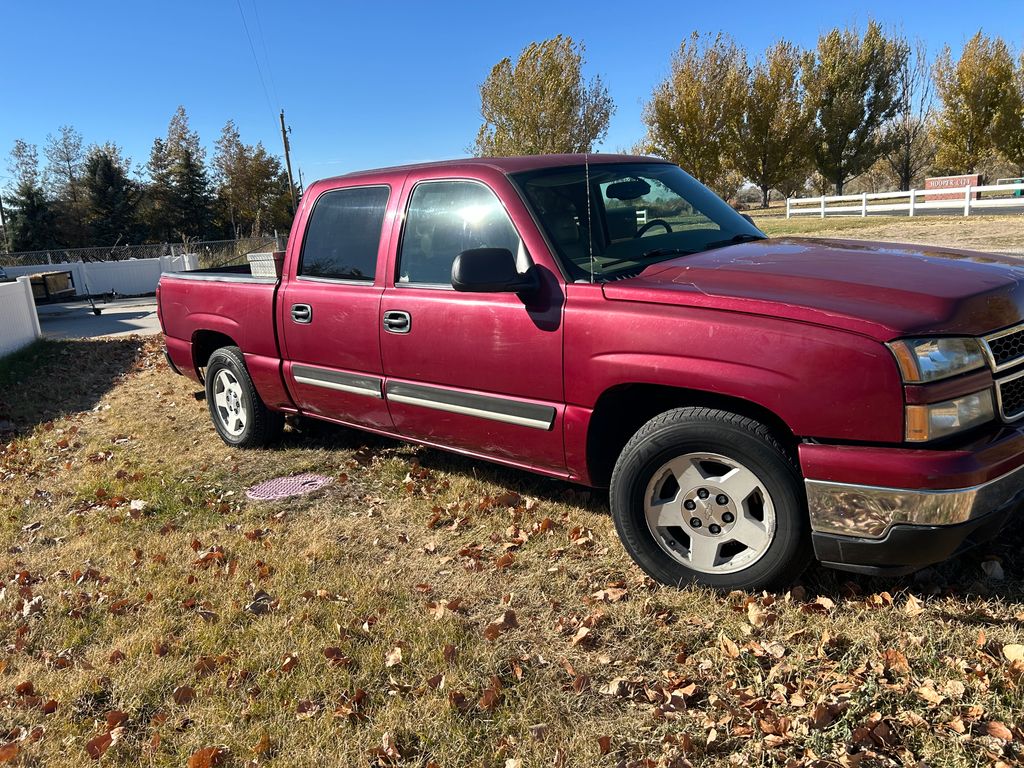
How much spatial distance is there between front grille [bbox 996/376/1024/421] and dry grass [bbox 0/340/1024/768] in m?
0.78

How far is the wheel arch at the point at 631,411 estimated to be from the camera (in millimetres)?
3033

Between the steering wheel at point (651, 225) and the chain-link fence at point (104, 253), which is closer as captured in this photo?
the steering wheel at point (651, 225)

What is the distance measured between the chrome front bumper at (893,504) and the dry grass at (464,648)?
1.55 feet

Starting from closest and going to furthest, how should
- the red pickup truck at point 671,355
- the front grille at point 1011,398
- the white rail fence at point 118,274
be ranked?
the red pickup truck at point 671,355
the front grille at point 1011,398
the white rail fence at point 118,274

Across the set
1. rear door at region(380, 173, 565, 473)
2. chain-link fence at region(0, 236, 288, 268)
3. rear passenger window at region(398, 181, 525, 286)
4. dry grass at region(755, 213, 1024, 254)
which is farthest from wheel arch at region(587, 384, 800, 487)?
chain-link fence at region(0, 236, 288, 268)

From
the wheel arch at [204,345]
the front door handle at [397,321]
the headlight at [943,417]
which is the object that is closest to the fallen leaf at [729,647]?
the headlight at [943,417]

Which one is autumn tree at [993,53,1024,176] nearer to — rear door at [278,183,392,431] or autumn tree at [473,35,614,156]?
autumn tree at [473,35,614,156]

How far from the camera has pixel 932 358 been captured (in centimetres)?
257

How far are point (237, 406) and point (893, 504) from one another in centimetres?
464

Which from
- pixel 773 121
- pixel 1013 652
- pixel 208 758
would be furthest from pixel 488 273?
pixel 773 121

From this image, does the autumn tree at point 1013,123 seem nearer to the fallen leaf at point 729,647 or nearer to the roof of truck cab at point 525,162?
the roof of truck cab at point 525,162

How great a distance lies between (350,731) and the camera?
8.66 feet

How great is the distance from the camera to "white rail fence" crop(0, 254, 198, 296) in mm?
23062

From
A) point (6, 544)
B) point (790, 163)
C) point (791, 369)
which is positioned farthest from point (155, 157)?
point (791, 369)
